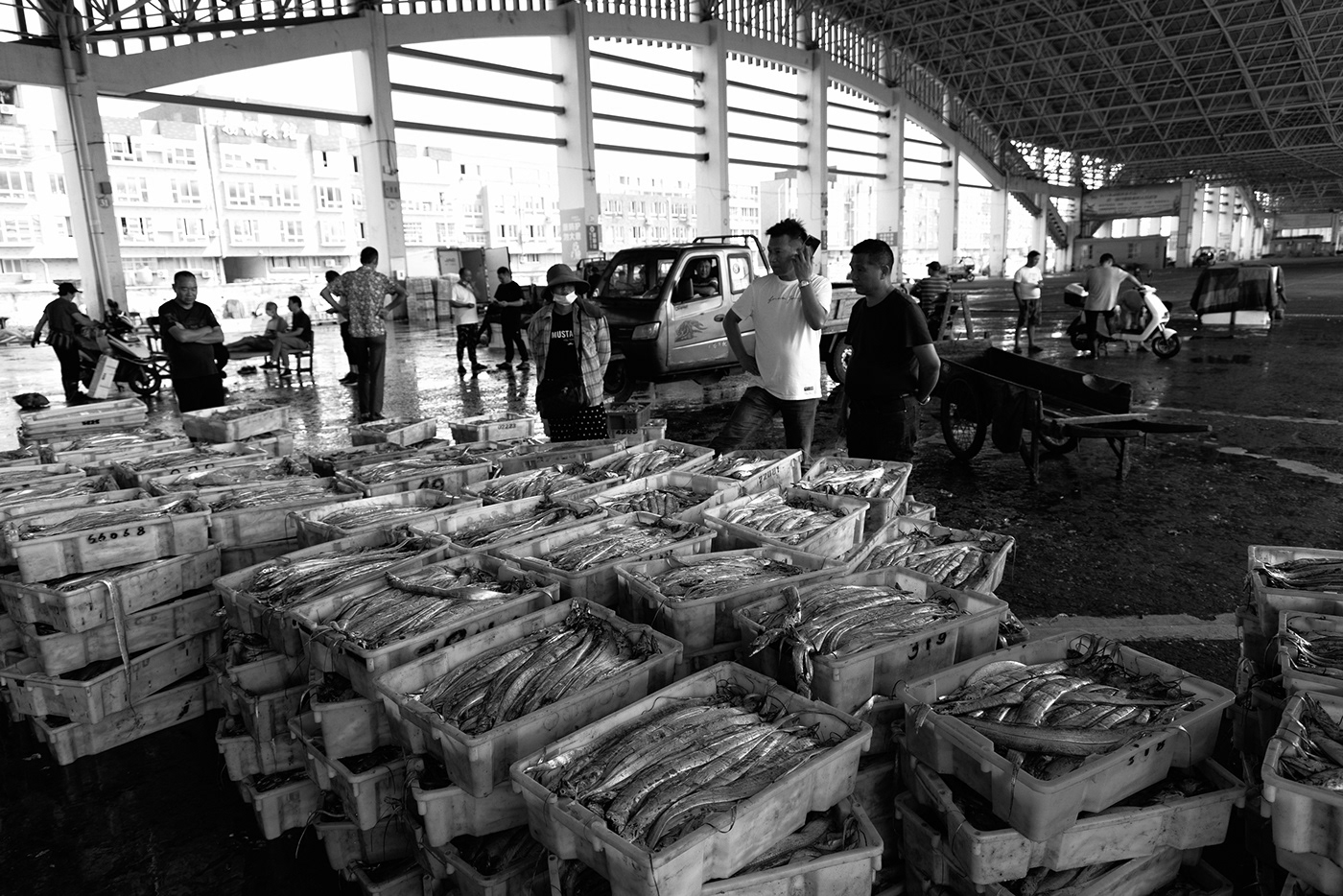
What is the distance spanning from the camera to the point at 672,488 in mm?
4672

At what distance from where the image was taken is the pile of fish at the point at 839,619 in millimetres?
2551

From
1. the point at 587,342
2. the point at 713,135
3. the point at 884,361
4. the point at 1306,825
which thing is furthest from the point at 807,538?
the point at 713,135

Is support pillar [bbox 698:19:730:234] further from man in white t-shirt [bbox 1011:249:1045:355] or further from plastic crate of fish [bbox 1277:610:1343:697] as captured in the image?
plastic crate of fish [bbox 1277:610:1343:697]

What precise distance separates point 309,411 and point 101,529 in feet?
29.7

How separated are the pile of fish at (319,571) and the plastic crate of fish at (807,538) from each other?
1.28 metres

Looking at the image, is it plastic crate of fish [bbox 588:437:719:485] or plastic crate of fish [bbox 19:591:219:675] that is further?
plastic crate of fish [bbox 588:437:719:485]

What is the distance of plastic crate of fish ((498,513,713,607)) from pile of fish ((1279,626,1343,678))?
2063 mm

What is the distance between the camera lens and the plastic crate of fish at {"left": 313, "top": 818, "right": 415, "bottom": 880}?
2.70m

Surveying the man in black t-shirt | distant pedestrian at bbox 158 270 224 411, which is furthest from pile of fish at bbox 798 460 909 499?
distant pedestrian at bbox 158 270 224 411

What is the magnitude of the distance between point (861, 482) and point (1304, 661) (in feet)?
7.83

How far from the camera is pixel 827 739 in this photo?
87.7 inches

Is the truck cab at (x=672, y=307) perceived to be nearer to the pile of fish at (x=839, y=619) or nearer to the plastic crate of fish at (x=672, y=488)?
the plastic crate of fish at (x=672, y=488)

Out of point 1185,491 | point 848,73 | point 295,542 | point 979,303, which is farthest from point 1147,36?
point 295,542

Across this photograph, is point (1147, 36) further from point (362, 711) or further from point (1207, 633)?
point (362, 711)
